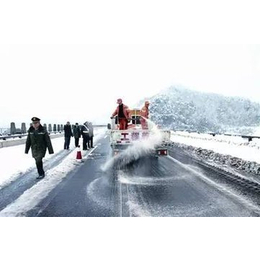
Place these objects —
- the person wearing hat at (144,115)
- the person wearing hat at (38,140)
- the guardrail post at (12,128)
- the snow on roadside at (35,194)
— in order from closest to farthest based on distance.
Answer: the snow on roadside at (35,194) < the person wearing hat at (38,140) < the person wearing hat at (144,115) < the guardrail post at (12,128)

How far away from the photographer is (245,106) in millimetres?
74438

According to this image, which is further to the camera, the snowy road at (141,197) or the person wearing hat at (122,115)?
the person wearing hat at (122,115)

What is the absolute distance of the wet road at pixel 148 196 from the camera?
230 inches

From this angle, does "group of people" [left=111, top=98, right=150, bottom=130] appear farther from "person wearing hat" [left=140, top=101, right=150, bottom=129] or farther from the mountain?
the mountain

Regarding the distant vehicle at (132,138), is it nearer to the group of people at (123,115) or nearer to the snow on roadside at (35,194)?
the group of people at (123,115)

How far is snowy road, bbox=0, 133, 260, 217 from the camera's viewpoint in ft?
19.2

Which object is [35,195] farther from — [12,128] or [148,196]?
[12,128]

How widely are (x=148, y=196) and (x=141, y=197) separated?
0.61 feet

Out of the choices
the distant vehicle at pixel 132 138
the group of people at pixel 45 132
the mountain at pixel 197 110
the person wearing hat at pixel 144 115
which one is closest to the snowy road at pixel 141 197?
the group of people at pixel 45 132

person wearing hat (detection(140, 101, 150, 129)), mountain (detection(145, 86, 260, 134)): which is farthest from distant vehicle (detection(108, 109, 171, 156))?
mountain (detection(145, 86, 260, 134))
